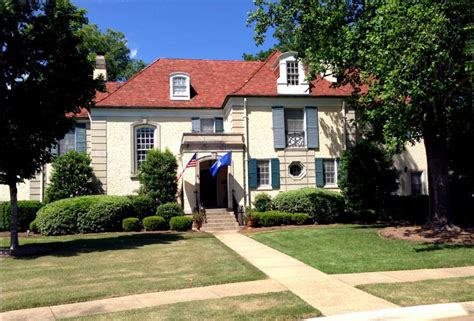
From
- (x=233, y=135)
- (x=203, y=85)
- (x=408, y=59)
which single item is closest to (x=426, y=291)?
(x=408, y=59)

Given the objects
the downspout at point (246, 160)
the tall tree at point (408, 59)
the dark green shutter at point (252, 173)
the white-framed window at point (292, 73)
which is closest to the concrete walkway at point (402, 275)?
the tall tree at point (408, 59)

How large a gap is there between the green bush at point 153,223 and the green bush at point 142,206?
1.21 meters

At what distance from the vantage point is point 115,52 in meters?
45.6

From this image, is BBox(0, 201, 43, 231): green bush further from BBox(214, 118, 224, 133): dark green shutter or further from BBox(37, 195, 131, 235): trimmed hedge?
BBox(214, 118, 224, 133): dark green shutter

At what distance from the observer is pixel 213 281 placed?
9.43 metres

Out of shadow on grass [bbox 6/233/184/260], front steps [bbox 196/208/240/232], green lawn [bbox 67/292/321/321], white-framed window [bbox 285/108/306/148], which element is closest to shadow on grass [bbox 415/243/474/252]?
green lawn [bbox 67/292/321/321]

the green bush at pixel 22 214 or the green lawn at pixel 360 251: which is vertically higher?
the green bush at pixel 22 214

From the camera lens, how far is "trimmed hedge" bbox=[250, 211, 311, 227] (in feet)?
70.8

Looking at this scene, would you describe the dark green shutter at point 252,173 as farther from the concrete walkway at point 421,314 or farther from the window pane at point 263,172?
the concrete walkway at point 421,314

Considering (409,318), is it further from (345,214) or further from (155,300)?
(345,214)

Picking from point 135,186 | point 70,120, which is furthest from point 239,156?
point 70,120

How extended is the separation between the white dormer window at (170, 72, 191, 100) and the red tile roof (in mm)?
320

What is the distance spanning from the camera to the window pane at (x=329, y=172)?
2512 cm

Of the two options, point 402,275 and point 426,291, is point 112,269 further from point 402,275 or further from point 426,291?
point 426,291
